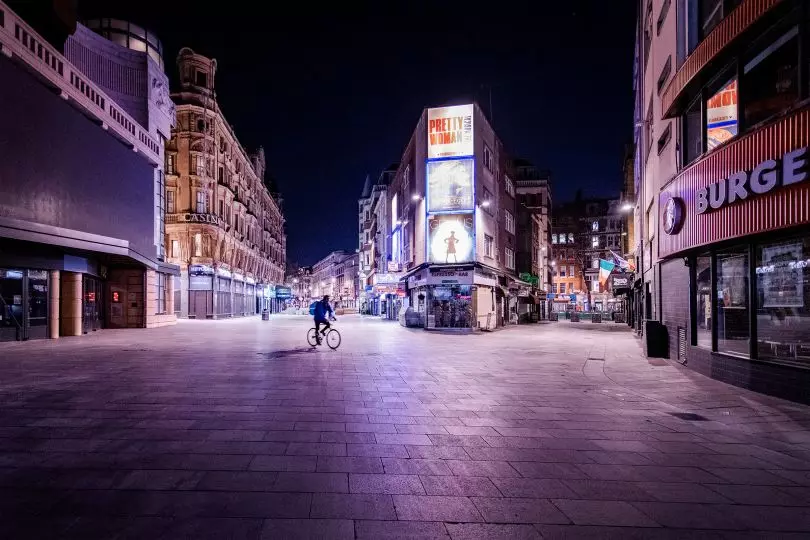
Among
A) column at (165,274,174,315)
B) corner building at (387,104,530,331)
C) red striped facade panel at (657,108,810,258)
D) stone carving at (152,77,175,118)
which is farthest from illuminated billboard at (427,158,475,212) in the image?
column at (165,274,174,315)

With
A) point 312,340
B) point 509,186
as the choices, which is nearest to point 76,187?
point 312,340

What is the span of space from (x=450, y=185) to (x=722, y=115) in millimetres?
20430

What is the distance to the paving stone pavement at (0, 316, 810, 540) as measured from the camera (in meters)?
4.06

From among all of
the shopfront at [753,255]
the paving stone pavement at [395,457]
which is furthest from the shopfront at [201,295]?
the shopfront at [753,255]

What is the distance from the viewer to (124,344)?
19.3 meters

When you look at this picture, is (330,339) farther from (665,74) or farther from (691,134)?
(665,74)

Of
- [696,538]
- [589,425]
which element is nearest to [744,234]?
[589,425]

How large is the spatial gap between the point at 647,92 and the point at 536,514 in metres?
22.1

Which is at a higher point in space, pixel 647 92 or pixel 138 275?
pixel 647 92

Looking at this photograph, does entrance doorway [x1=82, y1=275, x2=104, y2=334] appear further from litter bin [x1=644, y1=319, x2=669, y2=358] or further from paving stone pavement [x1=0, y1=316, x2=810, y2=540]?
litter bin [x1=644, y1=319, x2=669, y2=358]

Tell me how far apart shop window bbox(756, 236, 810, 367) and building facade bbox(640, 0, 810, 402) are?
0.02 meters

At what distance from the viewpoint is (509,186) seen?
4225cm

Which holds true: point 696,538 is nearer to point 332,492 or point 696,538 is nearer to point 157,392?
point 332,492

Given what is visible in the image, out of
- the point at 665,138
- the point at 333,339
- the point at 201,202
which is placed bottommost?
the point at 333,339
